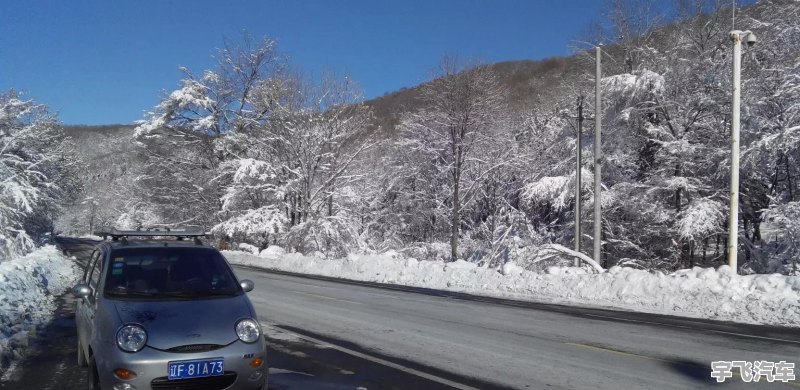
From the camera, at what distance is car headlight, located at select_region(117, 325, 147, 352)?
5.14 metres

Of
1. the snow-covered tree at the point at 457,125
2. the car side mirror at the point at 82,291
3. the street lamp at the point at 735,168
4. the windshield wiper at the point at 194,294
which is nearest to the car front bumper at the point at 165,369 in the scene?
the windshield wiper at the point at 194,294

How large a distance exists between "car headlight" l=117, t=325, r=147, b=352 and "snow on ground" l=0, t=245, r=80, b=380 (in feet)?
9.31

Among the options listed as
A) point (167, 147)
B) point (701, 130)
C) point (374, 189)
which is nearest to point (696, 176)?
point (701, 130)

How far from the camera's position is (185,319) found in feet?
17.9

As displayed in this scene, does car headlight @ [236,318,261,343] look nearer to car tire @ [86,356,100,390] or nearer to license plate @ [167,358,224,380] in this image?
license plate @ [167,358,224,380]

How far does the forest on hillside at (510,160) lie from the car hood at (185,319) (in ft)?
58.1

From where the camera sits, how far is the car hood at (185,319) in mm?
5215

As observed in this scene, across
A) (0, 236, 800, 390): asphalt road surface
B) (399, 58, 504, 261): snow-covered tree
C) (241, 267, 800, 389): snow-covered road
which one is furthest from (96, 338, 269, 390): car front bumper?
(399, 58, 504, 261): snow-covered tree

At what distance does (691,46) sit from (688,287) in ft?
56.6

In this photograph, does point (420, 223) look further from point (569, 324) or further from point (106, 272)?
point (106, 272)

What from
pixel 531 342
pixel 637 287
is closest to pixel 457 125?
pixel 637 287

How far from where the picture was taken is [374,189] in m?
46.9

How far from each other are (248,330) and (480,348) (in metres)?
4.48

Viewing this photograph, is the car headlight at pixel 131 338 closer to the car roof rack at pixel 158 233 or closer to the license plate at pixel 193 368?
the license plate at pixel 193 368
